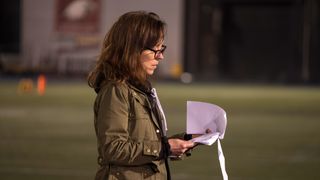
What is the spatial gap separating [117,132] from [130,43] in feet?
1.28

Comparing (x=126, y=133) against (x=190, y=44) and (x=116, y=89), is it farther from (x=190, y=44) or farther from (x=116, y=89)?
(x=190, y=44)

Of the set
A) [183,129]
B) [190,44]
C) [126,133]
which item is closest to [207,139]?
[126,133]

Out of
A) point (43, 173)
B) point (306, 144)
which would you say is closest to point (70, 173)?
point (43, 173)

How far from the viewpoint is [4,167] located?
9.74m

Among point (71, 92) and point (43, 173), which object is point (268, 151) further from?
point (71, 92)

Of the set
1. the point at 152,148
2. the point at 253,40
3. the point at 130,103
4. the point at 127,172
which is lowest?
the point at 253,40

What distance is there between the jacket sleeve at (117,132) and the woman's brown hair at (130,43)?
0.26 feet

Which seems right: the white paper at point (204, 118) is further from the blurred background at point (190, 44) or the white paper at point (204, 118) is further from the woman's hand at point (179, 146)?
the blurred background at point (190, 44)

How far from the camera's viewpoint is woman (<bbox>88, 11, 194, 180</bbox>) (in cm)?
362

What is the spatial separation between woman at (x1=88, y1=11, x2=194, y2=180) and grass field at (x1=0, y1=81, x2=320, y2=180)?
17.7 feet

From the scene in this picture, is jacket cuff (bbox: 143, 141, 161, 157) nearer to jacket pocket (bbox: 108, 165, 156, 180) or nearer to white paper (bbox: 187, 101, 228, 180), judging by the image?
jacket pocket (bbox: 108, 165, 156, 180)

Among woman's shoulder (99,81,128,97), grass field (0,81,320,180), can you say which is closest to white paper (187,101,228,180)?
woman's shoulder (99,81,128,97)

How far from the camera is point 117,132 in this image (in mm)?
3604

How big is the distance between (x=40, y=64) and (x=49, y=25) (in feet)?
5.94
